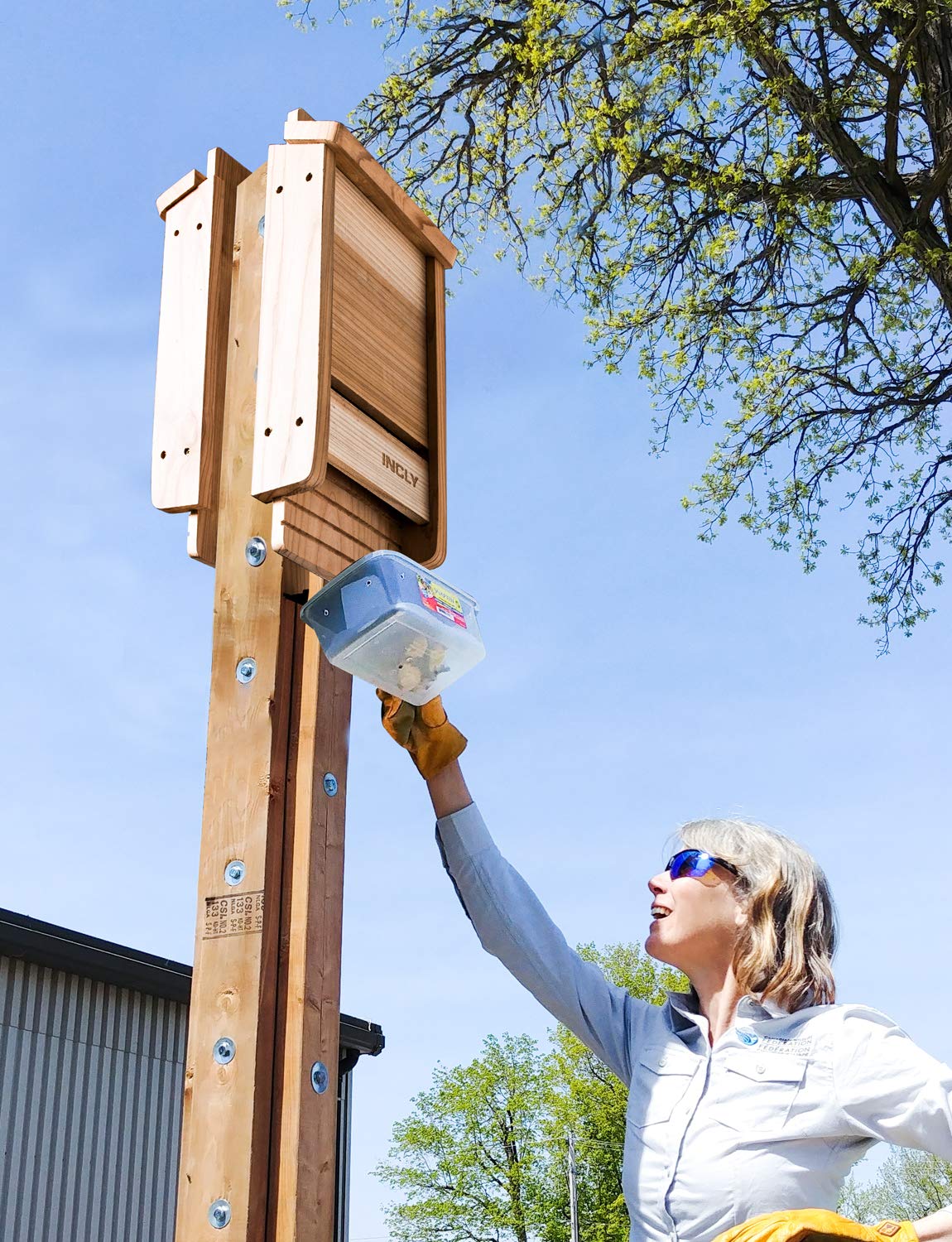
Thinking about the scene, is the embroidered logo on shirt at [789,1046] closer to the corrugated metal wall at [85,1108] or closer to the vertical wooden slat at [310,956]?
the vertical wooden slat at [310,956]

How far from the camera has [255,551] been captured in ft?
7.04

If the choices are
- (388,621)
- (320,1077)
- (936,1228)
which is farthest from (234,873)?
(936,1228)

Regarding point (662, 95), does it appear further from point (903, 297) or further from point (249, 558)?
point (249, 558)

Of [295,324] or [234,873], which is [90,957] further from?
[295,324]

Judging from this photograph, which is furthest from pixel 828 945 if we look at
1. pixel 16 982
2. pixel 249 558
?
pixel 16 982

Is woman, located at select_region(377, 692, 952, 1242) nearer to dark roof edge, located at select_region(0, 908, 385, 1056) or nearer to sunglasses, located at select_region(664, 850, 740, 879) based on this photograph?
sunglasses, located at select_region(664, 850, 740, 879)

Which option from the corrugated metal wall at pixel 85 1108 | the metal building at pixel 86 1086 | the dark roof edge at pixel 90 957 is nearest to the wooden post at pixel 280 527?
the dark roof edge at pixel 90 957

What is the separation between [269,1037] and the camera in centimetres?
186

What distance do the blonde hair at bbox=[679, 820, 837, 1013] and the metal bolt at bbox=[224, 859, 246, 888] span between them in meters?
0.96

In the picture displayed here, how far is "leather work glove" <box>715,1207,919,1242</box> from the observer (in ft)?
5.75

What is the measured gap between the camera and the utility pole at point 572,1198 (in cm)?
2605

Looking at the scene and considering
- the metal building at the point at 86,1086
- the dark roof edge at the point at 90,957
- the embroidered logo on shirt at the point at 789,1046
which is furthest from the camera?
the metal building at the point at 86,1086

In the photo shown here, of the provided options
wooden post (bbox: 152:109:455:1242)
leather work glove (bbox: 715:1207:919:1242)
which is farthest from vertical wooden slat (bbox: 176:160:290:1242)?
leather work glove (bbox: 715:1207:919:1242)

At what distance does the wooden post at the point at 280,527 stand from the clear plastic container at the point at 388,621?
0.24 feet
